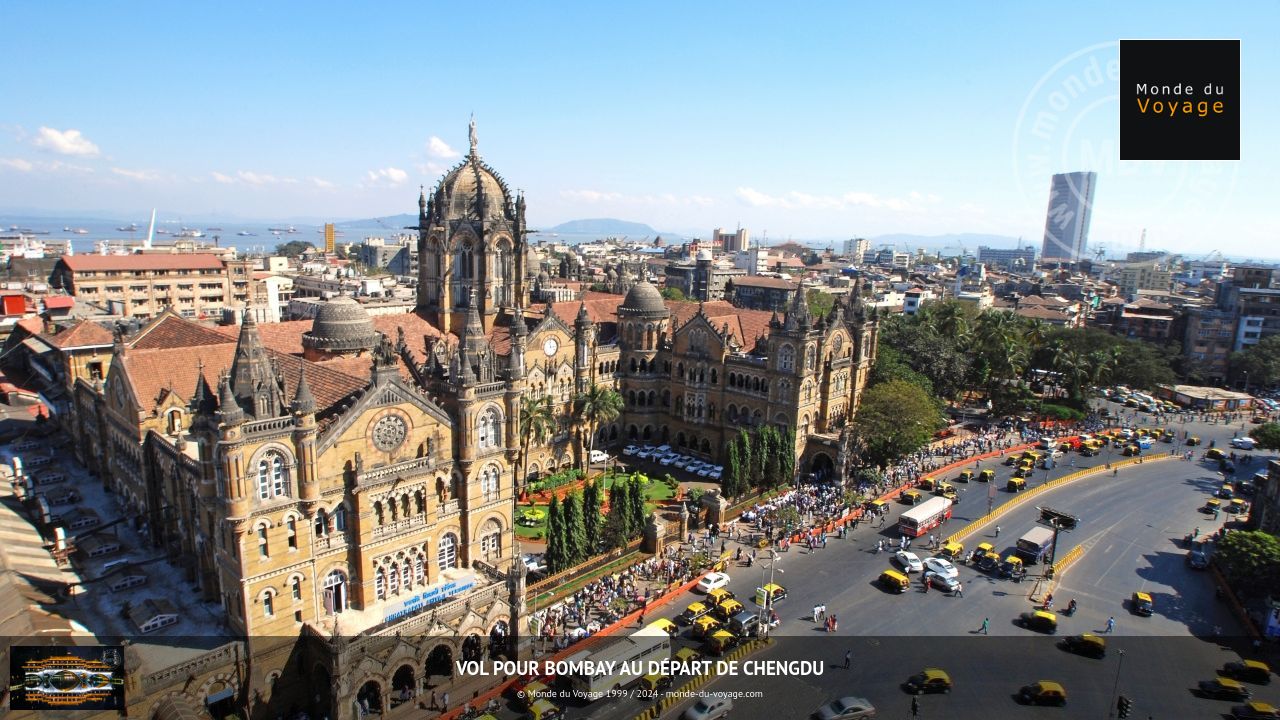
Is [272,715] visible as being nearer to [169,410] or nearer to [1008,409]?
[169,410]

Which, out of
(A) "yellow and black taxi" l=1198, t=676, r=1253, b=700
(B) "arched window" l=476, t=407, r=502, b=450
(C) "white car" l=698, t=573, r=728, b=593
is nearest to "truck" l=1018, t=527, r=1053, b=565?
(A) "yellow and black taxi" l=1198, t=676, r=1253, b=700

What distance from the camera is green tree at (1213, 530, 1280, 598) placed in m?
44.3

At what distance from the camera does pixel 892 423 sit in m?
66.1

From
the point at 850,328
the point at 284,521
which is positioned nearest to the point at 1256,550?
the point at 850,328

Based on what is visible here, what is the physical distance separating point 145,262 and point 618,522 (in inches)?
3937

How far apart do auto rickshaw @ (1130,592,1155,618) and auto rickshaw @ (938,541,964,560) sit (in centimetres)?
1034

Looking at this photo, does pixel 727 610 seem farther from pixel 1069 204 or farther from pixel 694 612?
pixel 1069 204

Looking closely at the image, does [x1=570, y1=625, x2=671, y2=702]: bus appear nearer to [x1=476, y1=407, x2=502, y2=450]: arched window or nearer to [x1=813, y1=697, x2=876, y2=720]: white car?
[x1=813, y1=697, x2=876, y2=720]: white car

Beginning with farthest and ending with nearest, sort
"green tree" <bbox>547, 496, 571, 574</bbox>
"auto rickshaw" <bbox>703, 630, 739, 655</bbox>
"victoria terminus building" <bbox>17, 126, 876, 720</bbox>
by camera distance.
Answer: "green tree" <bbox>547, 496, 571, 574</bbox> < "auto rickshaw" <bbox>703, 630, 739, 655</bbox> < "victoria terminus building" <bbox>17, 126, 876, 720</bbox>

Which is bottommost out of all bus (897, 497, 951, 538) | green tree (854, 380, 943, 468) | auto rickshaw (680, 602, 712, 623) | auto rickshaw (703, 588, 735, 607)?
auto rickshaw (680, 602, 712, 623)

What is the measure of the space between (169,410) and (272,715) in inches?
762

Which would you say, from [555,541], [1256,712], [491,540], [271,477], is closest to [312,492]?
[271,477]

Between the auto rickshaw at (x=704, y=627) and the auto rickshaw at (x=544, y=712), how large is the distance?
9.86 m

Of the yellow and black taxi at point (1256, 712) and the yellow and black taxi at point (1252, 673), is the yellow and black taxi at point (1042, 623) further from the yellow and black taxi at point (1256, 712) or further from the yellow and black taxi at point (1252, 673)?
the yellow and black taxi at point (1256, 712)
